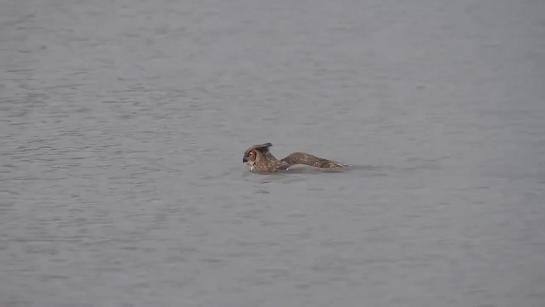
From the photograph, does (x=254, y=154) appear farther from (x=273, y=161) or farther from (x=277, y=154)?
(x=277, y=154)

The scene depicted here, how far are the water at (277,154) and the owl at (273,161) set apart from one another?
13cm

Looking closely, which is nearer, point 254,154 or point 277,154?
point 254,154

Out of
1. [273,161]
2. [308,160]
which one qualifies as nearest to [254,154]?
[273,161]

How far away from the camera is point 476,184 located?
11.3 metres

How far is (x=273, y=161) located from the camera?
11.8m

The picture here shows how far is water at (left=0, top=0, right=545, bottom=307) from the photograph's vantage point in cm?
856

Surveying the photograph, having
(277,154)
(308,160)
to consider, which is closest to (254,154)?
(308,160)

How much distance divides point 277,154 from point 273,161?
1167 millimetres

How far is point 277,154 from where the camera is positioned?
1298 centimetres

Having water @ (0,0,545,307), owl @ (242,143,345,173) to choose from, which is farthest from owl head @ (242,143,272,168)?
water @ (0,0,545,307)

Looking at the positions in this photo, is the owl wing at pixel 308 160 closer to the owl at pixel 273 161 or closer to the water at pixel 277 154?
the owl at pixel 273 161

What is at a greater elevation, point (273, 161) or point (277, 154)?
point (277, 154)

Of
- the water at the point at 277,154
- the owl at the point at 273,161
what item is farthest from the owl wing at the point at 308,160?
the water at the point at 277,154

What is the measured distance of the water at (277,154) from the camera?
8.56 metres
